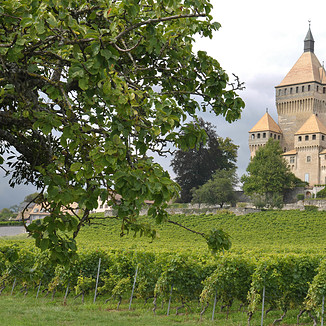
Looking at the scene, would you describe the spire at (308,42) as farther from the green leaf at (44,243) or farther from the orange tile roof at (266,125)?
the green leaf at (44,243)

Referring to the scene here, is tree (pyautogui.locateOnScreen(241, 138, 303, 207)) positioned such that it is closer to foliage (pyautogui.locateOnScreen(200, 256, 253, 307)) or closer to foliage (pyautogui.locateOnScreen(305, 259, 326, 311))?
foliage (pyautogui.locateOnScreen(200, 256, 253, 307))

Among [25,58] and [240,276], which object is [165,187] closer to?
[25,58]

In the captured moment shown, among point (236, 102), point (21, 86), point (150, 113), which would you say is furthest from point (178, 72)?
point (21, 86)

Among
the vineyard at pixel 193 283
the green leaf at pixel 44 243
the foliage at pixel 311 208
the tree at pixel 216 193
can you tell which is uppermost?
the tree at pixel 216 193

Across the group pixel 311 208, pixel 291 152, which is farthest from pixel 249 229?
pixel 291 152

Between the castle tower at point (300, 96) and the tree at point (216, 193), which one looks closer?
the tree at point (216, 193)

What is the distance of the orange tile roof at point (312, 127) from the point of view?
71.5m

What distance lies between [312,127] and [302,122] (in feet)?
17.8

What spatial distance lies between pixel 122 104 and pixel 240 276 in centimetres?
1034

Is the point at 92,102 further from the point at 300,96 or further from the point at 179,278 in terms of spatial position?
the point at 300,96

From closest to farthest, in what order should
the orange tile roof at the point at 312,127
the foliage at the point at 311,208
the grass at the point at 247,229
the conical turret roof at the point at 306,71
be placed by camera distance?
the grass at the point at 247,229 → the foliage at the point at 311,208 → the orange tile roof at the point at 312,127 → the conical turret roof at the point at 306,71

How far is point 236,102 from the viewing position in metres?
5.92

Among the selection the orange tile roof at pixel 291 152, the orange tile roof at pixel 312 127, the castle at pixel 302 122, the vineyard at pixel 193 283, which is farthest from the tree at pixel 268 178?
Result: the vineyard at pixel 193 283

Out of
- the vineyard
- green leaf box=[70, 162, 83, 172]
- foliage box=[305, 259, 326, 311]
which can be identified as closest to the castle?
the vineyard
